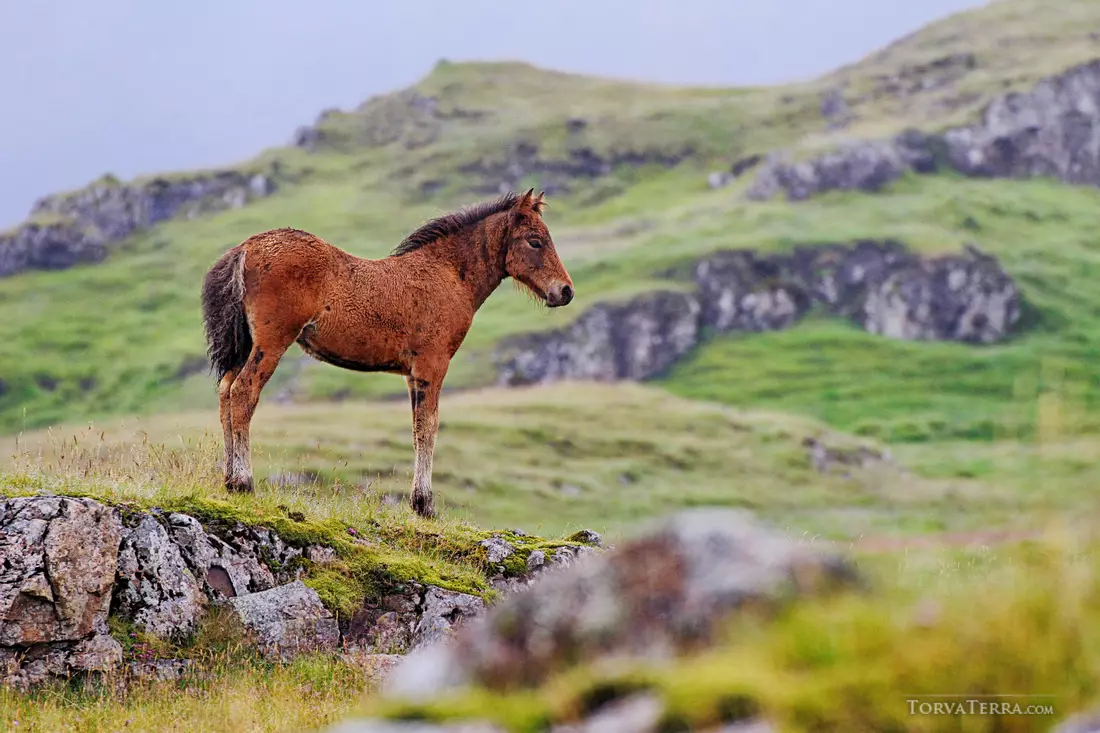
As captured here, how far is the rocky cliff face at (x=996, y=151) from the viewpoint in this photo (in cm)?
16350

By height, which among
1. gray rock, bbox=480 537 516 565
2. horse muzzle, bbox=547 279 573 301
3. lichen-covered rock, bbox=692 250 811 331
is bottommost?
lichen-covered rock, bbox=692 250 811 331

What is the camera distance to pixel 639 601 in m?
5.80

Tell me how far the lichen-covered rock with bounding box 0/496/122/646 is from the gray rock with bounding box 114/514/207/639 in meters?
0.24

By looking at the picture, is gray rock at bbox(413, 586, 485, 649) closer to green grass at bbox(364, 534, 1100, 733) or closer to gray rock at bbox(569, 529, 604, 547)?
gray rock at bbox(569, 529, 604, 547)

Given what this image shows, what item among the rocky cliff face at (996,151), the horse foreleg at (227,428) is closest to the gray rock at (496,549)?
the horse foreleg at (227,428)

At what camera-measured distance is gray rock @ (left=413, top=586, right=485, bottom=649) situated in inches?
493

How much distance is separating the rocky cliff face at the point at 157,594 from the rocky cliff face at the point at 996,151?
15831 cm

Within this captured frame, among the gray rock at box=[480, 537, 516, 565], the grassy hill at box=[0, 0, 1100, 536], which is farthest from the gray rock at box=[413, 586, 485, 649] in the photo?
the grassy hill at box=[0, 0, 1100, 536]

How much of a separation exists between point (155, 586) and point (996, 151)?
587ft

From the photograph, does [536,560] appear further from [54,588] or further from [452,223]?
[54,588]

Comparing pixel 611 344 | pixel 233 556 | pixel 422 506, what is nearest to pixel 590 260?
pixel 611 344

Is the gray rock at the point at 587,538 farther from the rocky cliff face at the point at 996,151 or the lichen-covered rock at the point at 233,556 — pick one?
the rocky cliff face at the point at 996,151

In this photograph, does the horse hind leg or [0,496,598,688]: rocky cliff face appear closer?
[0,496,598,688]: rocky cliff face

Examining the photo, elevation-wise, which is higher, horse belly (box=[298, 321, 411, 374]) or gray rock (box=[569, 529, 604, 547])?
horse belly (box=[298, 321, 411, 374])
